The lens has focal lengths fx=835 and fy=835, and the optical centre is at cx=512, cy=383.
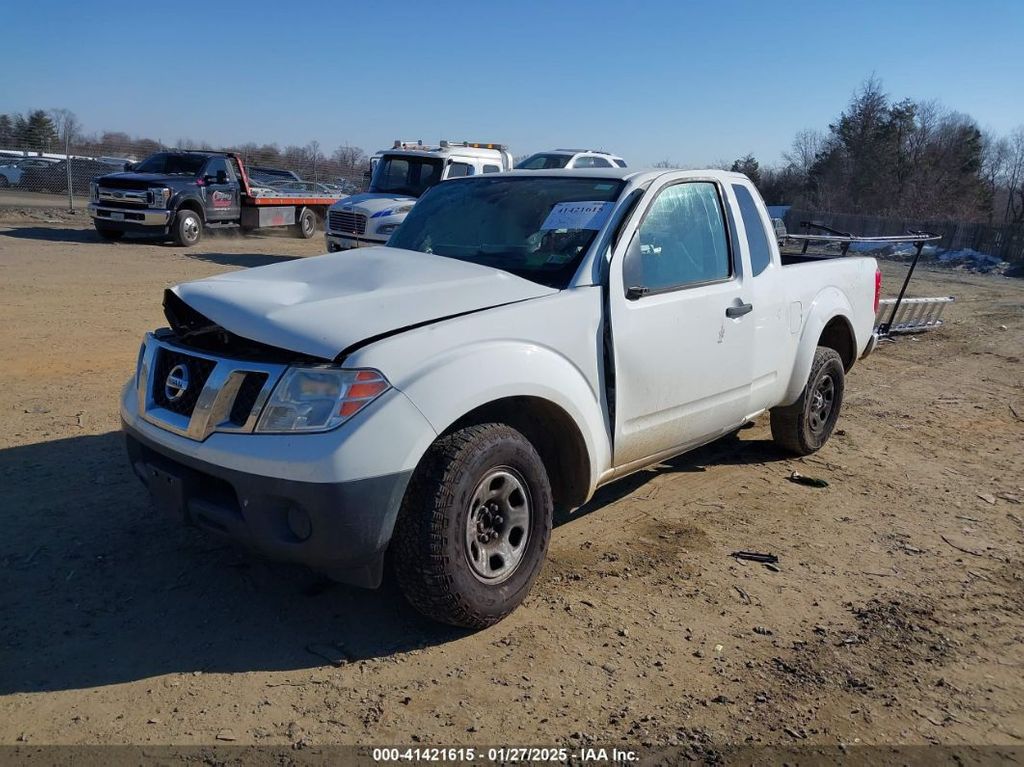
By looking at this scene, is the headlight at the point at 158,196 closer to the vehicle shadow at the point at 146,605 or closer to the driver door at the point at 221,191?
the driver door at the point at 221,191

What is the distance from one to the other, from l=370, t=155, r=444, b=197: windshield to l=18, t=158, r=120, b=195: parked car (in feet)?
70.6

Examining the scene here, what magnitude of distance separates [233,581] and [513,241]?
2.14 meters

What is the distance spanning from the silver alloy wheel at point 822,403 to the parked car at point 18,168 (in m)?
35.2

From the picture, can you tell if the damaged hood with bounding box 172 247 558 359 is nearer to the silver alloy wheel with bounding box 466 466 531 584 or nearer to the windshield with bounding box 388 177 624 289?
the windshield with bounding box 388 177 624 289

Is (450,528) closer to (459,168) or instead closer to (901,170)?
(459,168)

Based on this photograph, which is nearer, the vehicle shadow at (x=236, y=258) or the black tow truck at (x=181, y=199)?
the vehicle shadow at (x=236, y=258)

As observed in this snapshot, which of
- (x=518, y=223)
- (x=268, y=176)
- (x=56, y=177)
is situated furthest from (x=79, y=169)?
(x=518, y=223)

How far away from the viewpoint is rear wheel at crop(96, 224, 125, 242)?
18250mm

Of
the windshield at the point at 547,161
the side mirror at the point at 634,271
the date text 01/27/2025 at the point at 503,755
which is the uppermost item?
the windshield at the point at 547,161

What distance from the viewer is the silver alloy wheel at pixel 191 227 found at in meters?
18.1

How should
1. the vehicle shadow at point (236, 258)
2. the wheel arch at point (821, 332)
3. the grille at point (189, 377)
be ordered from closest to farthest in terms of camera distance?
1. the grille at point (189, 377)
2. the wheel arch at point (821, 332)
3. the vehicle shadow at point (236, 258)

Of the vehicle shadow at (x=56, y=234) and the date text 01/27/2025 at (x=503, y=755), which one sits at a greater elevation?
the vehicle shadow at (x=56, y=234)

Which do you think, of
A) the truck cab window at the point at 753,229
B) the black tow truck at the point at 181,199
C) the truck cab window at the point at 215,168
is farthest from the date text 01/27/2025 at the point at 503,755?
the truck cab window at the point at 215,168

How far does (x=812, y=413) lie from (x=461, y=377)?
3.56 meters
